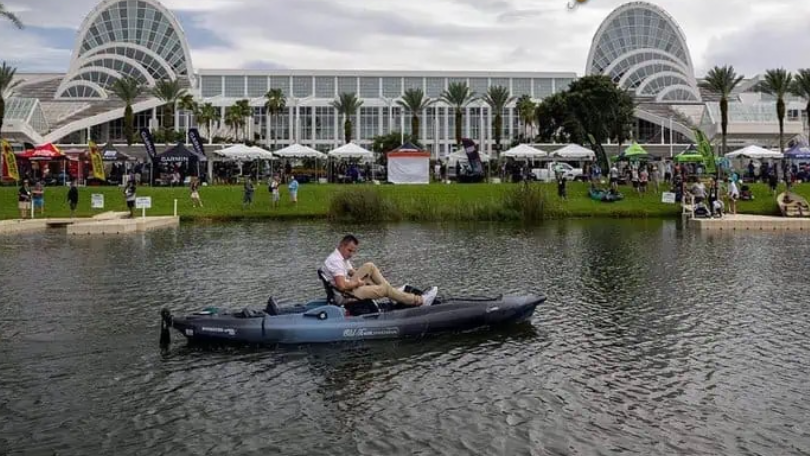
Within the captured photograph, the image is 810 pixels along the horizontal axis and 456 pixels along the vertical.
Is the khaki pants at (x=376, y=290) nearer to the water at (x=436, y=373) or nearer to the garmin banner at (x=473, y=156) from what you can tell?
the water at (x=436, y=373)

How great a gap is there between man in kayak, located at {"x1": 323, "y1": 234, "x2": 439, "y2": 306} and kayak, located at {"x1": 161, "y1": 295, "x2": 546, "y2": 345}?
199 mm

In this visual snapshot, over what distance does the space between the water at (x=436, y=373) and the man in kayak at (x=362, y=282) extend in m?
0.95

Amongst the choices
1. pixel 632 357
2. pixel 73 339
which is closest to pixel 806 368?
pixel 632 357

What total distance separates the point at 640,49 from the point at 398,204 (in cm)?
9516

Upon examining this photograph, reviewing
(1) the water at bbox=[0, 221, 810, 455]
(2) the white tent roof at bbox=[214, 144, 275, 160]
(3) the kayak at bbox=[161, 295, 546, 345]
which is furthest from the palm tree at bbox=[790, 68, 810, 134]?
(3) the kayak at bbox=[161, 295, 546, 345]

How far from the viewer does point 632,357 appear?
550 inches

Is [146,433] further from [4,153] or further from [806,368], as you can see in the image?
[4,153]

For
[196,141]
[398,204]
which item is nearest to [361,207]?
[398,204]

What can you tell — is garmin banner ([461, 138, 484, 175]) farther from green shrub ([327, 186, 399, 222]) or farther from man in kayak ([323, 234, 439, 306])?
man in kayak ([323, 234, 439, 306])

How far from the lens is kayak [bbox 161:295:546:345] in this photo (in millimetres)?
14500

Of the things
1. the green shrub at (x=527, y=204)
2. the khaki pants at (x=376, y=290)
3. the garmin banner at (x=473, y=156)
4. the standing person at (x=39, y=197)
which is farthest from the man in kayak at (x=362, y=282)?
the garmin banner at (x=473, y=156)

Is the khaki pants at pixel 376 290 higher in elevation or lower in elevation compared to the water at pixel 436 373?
higher

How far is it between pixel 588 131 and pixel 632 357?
68.4 m

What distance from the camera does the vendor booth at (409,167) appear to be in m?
57.5
